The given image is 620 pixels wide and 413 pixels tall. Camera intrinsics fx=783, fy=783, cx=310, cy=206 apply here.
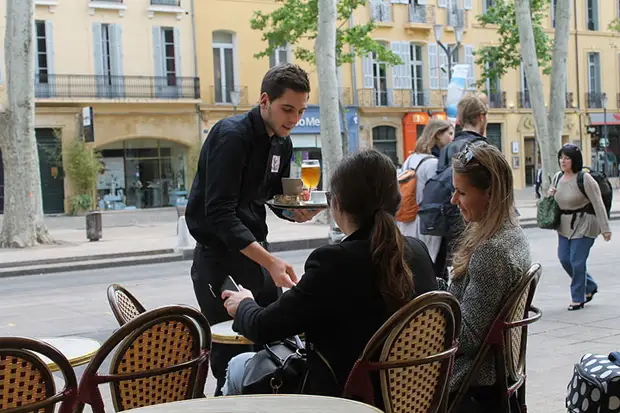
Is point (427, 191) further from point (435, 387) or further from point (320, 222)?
point (320, 222)

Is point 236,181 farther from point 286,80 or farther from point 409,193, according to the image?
point 409,193

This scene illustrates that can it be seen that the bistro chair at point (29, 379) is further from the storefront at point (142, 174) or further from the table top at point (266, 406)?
the storefront at point (142, 174)

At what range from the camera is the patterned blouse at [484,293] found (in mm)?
3074

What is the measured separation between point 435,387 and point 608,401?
1.13 m

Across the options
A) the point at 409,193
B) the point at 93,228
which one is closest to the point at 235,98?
the point at 93,228

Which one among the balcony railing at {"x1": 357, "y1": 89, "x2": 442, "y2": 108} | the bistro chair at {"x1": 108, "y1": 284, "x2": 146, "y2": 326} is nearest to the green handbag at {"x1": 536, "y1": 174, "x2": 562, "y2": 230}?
the bistro chair at {"x1": 108, "y1": 284, "x2": 146, "y2": 326}

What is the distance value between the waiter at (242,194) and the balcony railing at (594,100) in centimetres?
4158

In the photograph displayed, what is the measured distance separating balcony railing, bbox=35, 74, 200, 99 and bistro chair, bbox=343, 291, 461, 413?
28.3 metres

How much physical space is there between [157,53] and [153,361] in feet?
97.7

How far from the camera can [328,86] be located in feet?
65.9

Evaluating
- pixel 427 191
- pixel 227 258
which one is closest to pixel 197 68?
pixel 427 191

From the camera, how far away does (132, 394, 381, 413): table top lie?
2037 millimetres

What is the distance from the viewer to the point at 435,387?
2.74 m

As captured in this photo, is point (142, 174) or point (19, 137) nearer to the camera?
point (19, 137)
